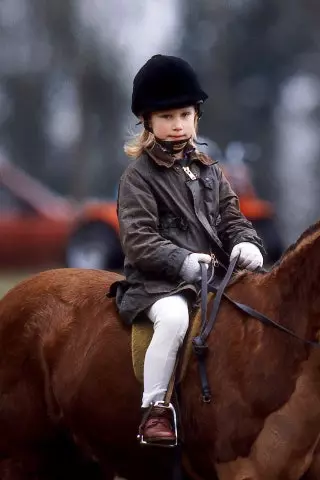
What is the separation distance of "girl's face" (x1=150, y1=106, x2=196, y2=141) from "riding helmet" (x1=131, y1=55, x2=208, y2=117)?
0.04m

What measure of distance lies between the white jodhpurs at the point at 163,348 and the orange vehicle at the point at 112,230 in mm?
10032

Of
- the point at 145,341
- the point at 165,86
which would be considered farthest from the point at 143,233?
the point at 165,86

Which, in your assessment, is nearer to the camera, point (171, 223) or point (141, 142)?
point (171, 223)

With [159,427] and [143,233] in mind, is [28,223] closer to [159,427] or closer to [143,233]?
[143,233]

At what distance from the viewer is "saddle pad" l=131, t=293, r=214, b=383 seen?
4355mm

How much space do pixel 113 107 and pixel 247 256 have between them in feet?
36.7

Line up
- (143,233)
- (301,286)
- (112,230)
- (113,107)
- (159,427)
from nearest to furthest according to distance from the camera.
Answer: (301,286), (159,427), (143,233), (112,230), (113,107)

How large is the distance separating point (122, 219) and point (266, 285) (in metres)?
0.69

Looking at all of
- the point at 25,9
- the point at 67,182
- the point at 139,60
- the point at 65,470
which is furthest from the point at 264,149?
the point at 65,470

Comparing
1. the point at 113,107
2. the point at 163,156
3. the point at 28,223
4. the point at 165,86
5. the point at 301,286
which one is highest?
the point at 113,107

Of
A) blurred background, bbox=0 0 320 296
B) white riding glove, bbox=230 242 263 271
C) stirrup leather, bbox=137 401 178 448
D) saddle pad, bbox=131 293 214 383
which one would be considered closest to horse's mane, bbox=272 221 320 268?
white riding glove, bbox=230 242 263 271

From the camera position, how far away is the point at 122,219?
452 centimetres

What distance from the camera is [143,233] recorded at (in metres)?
4.39

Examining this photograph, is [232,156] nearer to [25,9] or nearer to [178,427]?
[25,9]
